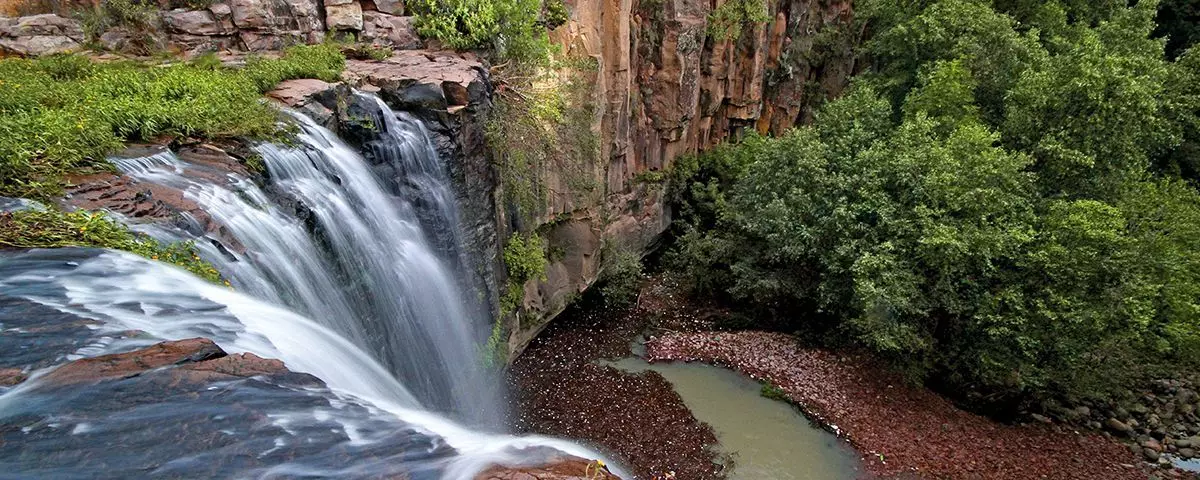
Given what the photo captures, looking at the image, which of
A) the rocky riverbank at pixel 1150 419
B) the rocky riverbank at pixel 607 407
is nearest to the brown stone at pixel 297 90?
the rocky riverbank at pixel 607 407

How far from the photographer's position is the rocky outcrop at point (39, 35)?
9.23m

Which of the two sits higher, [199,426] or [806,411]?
[199,426]

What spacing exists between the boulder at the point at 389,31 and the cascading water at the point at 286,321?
3807 millimetres

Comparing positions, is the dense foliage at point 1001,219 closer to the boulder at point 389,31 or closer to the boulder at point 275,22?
the boulder at point 389,31

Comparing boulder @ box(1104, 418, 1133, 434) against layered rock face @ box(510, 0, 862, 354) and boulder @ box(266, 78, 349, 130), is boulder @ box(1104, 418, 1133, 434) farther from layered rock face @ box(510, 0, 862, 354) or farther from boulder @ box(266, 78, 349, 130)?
boulder @ box(266, 78, 349, 130)

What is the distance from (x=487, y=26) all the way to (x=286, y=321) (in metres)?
8.59

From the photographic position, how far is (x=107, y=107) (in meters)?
6.74

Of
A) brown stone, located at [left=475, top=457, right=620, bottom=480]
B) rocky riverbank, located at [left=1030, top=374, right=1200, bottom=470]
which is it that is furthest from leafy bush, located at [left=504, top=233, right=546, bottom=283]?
rocky riverbank, located at [left=1030, top=374, right=1200, bottom=470]

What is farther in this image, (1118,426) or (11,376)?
(1118,426)

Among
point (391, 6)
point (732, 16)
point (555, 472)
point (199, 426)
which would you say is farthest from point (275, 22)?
point (732, 16)

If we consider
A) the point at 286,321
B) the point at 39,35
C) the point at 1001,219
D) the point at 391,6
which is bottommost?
the point at 1001,219

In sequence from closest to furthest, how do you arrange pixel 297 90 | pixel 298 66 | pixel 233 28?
pixel 297 90 < pixel 298 66 < pixel 233 28

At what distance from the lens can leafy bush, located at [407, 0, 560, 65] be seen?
1182cm

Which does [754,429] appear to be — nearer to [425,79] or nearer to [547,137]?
[547,137]
